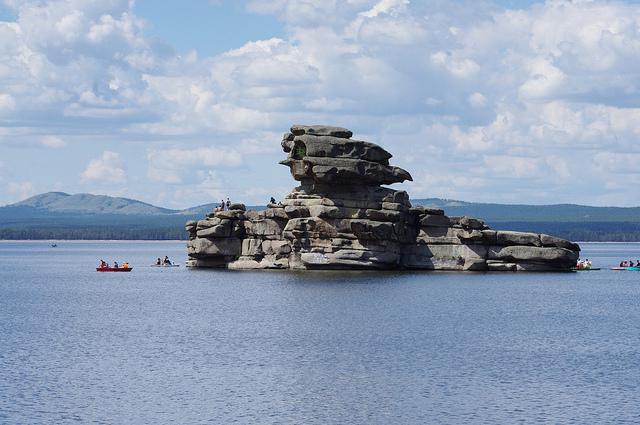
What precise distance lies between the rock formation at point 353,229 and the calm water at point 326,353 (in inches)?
191

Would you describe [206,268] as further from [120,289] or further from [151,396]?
[151,396]

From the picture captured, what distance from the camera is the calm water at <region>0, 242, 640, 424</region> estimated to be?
40812 millimetres

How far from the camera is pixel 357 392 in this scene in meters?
43.8

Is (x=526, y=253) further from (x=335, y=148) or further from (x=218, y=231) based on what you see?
(x=218, y=231)

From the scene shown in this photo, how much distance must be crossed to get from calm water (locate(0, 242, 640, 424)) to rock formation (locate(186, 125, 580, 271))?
15.9 ft

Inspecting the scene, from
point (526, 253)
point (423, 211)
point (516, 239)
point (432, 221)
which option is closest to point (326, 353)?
point (432, 221)

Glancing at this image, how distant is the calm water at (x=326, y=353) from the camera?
40812 mm

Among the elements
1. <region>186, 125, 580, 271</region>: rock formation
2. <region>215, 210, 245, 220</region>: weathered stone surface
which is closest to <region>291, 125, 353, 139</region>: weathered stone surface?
<region>186, 125, 580, 271</region>: rock formation

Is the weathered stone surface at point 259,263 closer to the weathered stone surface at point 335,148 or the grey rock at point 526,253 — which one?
the weathered stone surface at point 335,148

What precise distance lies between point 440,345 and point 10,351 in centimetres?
2112

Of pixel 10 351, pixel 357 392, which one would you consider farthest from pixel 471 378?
pixel 10 351

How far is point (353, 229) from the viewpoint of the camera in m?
94.6

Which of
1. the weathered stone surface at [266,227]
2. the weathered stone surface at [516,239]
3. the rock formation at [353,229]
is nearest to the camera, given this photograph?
the rock formation at [353,229]

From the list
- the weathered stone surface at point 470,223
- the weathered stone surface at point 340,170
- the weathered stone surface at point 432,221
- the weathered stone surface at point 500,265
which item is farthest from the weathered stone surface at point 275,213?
the weathered stone surface at point 500,265
